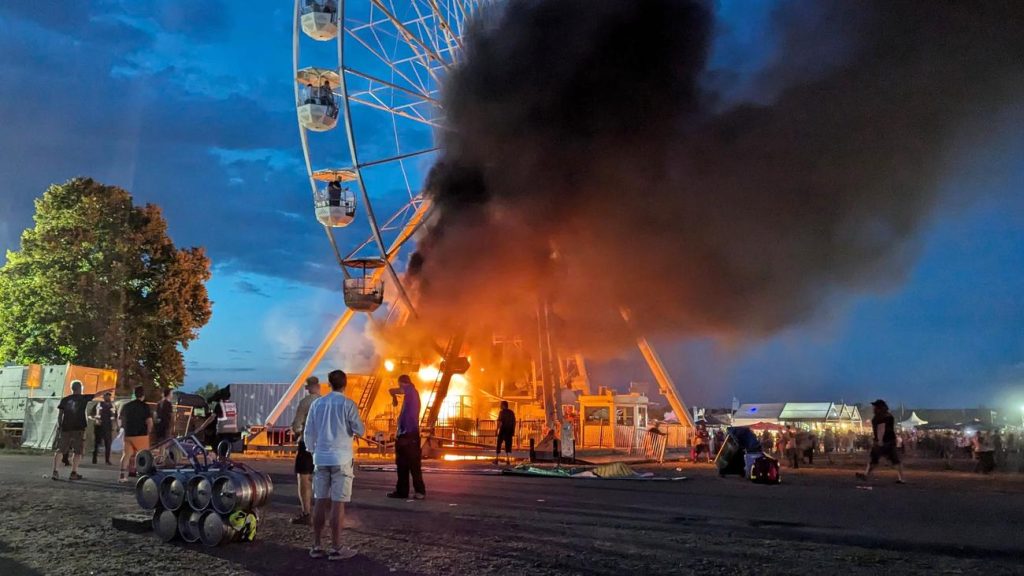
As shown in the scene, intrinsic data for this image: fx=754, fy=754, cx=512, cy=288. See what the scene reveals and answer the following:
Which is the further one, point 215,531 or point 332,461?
point 215,531

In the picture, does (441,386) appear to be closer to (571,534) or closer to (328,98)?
(328,98)

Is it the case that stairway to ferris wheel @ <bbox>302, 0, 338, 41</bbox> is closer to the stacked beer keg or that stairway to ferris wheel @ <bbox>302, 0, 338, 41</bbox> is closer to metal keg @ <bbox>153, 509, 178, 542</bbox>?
the stacked beer keg

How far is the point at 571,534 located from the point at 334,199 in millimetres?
19332

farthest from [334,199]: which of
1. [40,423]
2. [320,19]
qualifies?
[40,423]

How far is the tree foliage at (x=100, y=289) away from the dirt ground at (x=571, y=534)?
19.5m

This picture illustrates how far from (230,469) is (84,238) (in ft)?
89.5

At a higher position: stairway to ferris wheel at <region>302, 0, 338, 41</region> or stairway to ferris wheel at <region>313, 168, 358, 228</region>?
stairway to ferris wheel at <region>302, 0, 338, 41</region>

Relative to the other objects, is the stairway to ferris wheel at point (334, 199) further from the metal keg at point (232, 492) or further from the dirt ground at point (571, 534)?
the metal keg at point (232, 492)

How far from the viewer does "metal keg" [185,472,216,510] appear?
616 centimetres

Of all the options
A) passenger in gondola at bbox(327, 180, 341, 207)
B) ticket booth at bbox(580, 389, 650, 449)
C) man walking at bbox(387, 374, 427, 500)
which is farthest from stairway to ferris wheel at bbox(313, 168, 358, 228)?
man walking at bbox(387, 374, 427, 500)

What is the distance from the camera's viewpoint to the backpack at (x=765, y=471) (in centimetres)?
1279

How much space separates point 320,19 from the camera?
74.2 feet

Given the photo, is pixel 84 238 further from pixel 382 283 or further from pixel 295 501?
pixel 295 501

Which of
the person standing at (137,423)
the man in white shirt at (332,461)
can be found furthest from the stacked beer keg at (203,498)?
the person standing at (137,423)
